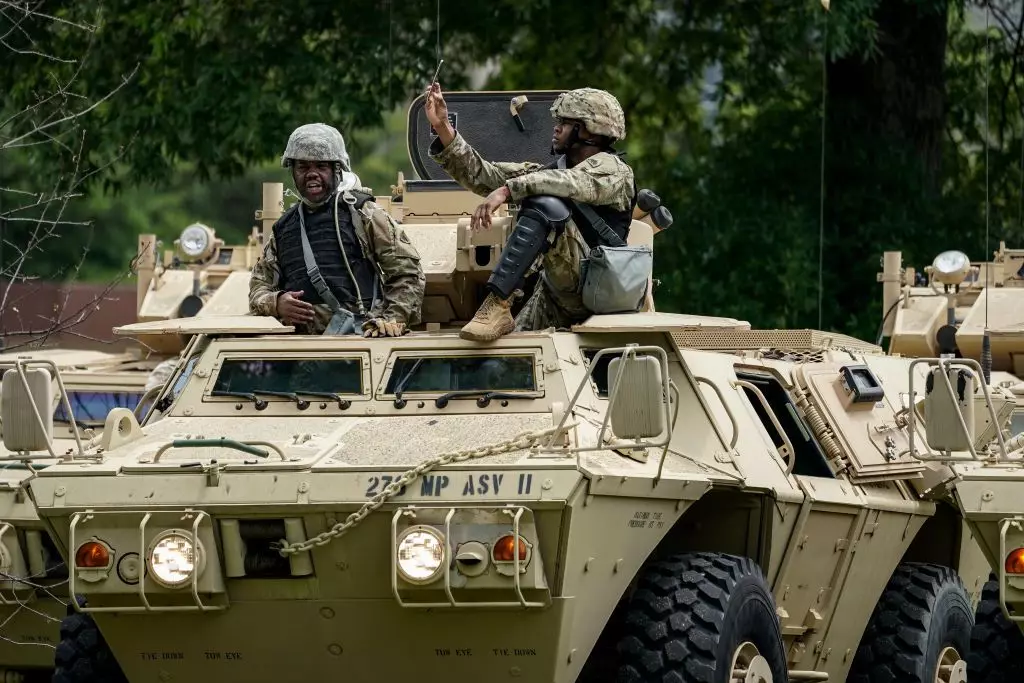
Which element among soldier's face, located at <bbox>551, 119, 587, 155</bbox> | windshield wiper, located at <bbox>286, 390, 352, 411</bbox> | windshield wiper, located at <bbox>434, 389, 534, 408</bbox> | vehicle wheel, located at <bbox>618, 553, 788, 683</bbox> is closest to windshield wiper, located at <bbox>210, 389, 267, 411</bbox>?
windshield wiper, located at <bbox>286, 390, 352, 411</bbox>

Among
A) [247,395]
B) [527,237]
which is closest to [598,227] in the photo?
[527,237]

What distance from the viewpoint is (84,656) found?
1050 cm

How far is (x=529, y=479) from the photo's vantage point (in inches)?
363

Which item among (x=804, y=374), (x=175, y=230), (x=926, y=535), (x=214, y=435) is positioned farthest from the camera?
(x=175, y=230)

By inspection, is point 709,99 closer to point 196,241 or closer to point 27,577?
point 196,241

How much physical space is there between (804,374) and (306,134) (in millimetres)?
2956

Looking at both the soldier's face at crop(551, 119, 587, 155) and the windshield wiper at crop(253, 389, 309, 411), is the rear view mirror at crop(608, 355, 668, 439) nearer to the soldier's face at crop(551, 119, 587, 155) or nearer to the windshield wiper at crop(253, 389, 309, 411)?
the windshield wiper at crop(253, 389, 309, 411)

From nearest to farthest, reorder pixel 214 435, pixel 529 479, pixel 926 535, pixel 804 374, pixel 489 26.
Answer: pixel 529 479 → pixel 214 435 → pixel 804 374 → pixel 926 535 → pixel 489 26

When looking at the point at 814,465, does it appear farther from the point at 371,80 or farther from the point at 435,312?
the point at 371,80

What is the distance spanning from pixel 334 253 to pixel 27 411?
2.28 meters

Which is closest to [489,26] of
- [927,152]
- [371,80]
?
[371,80]

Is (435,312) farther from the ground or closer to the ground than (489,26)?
closer to the ground

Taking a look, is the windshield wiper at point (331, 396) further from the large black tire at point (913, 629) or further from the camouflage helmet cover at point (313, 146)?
the large black tire at point (913, 629)

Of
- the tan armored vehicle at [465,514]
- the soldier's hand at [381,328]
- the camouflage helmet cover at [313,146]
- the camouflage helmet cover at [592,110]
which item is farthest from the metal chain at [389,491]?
the camouflage helmet cover at [313,146]
